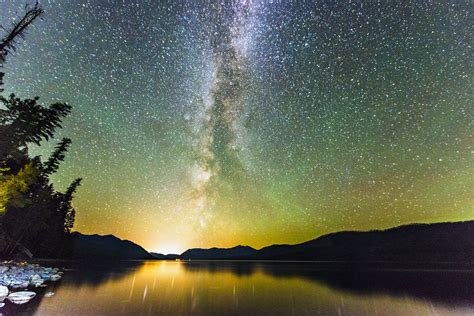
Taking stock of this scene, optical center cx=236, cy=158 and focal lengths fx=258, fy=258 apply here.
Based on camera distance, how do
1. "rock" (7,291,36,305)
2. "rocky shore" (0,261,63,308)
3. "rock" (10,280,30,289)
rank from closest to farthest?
"rock" (7,291,36,305) → "rocky shore" (0,261,63,308) → "rock" (10,280,30,289)

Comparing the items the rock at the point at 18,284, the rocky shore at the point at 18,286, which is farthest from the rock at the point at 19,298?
the rock at the point at 18,284

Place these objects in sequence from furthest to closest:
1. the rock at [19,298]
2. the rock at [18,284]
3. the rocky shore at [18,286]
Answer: the rock at [18,284], the rocky shore at [18,286], the rock at [19,298]

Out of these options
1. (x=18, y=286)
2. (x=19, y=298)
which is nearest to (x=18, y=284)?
(x=18, y=286)

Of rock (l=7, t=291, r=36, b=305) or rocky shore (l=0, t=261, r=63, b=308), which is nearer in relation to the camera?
rock (l=7, t=291, r=36, b=305)

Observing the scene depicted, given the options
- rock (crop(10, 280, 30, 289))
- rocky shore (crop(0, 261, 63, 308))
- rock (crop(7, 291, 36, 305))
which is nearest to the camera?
rock (crop(7, 291, 36, 305))

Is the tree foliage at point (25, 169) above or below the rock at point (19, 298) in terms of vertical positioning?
above

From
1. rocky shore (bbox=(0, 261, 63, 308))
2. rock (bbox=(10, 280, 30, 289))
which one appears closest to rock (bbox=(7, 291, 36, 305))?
rocky shore (bbox=(0, 261, 63, 308))

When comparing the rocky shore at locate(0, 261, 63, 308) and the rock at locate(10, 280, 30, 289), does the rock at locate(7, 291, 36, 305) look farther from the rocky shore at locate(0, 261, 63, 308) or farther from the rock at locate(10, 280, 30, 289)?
the rock at locate(10, 280, 30, 289)

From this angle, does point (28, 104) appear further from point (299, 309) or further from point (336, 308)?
point (336, 308)

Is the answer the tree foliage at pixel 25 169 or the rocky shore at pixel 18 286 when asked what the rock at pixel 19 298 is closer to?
the rocky shore at pixel 18 286

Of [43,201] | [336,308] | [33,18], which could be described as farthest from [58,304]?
[43,201]

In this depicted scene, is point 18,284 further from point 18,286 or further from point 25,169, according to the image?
point 25,169

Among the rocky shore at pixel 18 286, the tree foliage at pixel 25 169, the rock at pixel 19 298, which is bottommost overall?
the rock at pixel 19 298

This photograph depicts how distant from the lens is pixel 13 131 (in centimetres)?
2425
